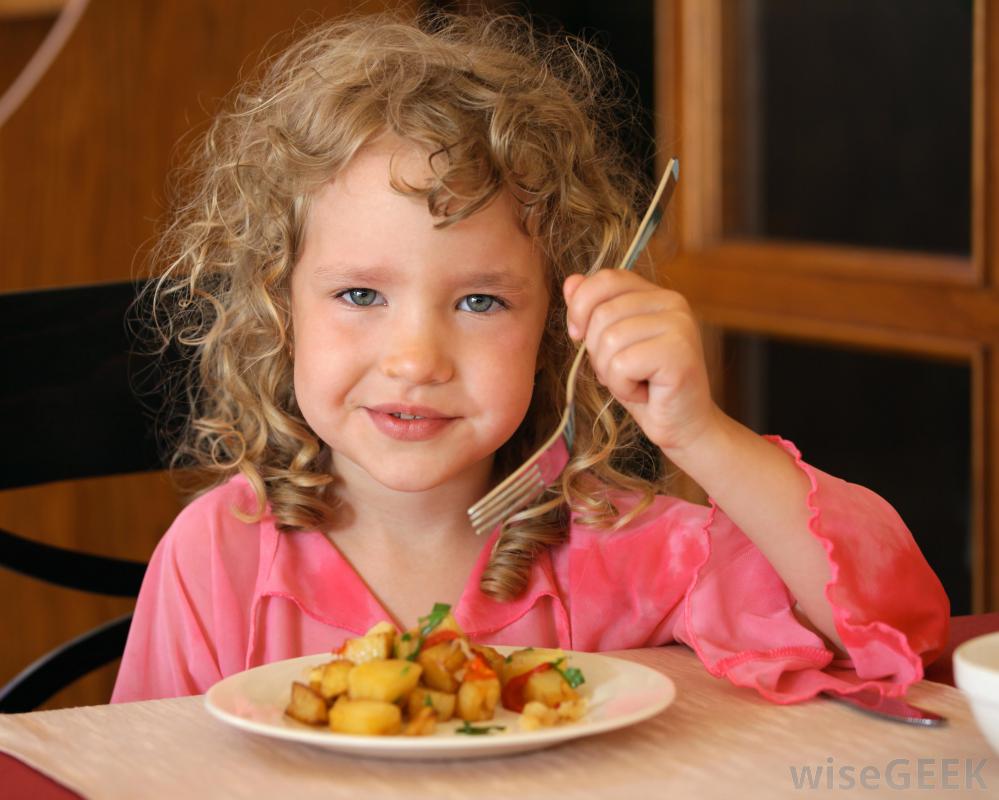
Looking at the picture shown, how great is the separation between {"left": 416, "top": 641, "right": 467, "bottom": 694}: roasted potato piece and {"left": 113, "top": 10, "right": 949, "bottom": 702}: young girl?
0.76ft

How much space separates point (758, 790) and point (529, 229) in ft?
1.88

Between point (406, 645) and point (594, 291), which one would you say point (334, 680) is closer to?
point (406, 645)

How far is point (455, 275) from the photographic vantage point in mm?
1076

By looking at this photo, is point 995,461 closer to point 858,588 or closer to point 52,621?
point 858,588

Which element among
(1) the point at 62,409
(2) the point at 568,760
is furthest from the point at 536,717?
(1) the point at 62,409

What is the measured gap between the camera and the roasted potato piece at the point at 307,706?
741 millimetres

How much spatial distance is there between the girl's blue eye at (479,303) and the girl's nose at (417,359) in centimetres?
5

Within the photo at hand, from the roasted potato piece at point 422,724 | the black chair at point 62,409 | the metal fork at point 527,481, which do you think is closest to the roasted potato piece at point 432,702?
the roasted potato piece at point 422,724

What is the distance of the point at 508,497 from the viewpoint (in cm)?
98

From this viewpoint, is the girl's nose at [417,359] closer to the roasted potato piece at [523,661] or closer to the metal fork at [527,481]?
the metal fork at [527,481]

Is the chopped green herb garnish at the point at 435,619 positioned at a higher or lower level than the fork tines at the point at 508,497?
lower

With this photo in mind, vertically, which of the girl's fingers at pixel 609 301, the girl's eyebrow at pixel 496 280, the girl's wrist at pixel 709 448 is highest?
the girl's eyebrow at pixel 496 280

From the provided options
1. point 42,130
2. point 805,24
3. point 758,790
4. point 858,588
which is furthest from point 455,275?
point 805,24

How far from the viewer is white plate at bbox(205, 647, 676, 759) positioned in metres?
0.69
